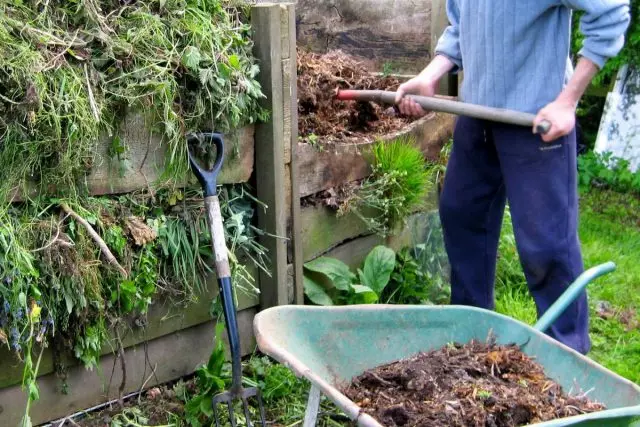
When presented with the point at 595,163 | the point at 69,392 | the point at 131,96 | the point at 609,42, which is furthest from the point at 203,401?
the point at 595,163

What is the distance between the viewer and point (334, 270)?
10.9ft

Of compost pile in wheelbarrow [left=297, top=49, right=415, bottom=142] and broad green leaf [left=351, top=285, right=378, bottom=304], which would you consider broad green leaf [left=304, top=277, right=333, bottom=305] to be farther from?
compost pile in wheelbarrow [left=297, top=49, right=415, bottom=142]

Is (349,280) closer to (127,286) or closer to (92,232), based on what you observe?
(127,286)

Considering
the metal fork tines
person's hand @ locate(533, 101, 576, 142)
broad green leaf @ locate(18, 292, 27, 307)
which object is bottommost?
the metal fork tines

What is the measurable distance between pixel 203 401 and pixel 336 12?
2.20 metres

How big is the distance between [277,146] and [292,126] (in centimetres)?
14

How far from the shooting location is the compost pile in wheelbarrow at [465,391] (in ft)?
6.62

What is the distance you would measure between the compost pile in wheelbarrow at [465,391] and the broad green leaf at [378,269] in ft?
3.64

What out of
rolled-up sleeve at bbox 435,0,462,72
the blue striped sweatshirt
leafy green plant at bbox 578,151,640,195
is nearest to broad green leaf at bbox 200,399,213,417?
the blue striped sweatshirt

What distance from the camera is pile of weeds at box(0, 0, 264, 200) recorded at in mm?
2275

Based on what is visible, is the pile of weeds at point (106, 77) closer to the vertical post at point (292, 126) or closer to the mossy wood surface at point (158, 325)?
the vertical post at point (292, 126)

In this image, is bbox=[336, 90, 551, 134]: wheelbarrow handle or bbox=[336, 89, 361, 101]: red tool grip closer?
bbox=[336, 90, 551, 134]: wheelbarrow handle

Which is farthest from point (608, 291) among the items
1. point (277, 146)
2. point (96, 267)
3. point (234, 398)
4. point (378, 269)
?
point (96, 267)

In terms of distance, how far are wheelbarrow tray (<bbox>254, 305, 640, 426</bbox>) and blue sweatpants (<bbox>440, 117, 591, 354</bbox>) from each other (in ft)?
1.83
